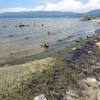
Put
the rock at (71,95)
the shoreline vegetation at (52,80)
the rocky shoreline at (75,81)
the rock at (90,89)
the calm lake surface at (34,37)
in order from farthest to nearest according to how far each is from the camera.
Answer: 1. the calm lake surface at (34,37)
2. the shoreline vegetation at (52,80)
3. the rocky shoreline at (75,81)
4. the rock at (90,89)
5. the rock at (71,95)

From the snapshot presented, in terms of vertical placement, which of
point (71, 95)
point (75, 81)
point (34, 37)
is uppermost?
point (71, 95)

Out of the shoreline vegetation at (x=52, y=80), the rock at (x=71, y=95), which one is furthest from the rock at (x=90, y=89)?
the rock at (x=71, y=95)

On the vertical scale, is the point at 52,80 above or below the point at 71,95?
below

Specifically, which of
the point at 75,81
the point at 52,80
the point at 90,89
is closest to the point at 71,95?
the point at 90,89

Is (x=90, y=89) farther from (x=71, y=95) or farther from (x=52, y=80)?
(x=52, y=80)

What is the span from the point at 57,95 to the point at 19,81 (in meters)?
5.10

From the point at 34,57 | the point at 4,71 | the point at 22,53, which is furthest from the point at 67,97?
the point at 22,53

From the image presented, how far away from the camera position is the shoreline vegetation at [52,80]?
22.7 metres

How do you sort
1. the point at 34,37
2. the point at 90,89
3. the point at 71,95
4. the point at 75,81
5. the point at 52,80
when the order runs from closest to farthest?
the point at 71,95
the point at 90,89
the point at 75,81
the point at 52,80
the point at 34,37

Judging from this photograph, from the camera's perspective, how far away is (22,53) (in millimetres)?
43281

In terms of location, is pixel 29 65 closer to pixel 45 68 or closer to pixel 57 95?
pixel 45 68

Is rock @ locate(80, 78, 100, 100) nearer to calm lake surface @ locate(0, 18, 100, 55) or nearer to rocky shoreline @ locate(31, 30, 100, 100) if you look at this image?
rocky shoreline @ locate(31, 30, 100, 100)

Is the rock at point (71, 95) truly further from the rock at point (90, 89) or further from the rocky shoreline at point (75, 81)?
the rock at point (90, 89)

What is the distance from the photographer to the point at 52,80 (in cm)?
2662
